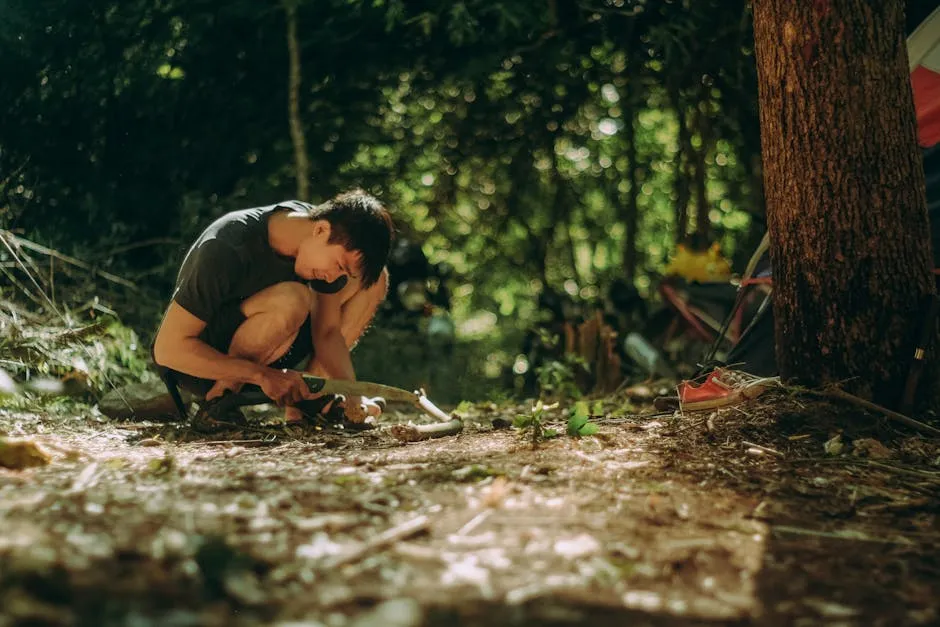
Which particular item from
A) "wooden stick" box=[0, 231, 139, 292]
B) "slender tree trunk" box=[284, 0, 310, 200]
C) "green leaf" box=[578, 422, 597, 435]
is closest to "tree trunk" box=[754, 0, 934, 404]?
"green leaf" box=[578, 422, 597, 435]

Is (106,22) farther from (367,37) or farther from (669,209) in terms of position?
(669,209)

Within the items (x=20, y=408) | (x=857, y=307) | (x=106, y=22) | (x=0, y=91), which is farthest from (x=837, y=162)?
(x=0, y=91)

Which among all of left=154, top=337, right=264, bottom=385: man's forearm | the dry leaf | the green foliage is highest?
left=154, top=337, right=264, bottom=385: man's forearm

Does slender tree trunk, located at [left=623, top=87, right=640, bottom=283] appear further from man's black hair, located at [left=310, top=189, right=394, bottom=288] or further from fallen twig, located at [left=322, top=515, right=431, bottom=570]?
fallen twig, located at [left=322, top=515, right=431, bottom=570]

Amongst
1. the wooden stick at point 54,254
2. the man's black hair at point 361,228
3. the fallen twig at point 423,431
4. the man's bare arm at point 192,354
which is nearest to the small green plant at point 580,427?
the fallen twig at point 423,431

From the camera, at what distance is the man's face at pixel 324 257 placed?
295cm

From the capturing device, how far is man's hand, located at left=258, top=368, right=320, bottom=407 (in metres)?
3.10

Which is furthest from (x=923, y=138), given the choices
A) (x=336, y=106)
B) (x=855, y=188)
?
(x=336, y=106)

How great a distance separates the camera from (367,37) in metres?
5.66

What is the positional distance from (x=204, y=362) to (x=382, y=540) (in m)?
1.92

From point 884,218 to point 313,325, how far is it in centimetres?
234

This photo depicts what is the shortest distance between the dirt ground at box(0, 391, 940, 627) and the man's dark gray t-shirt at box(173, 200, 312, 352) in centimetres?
71

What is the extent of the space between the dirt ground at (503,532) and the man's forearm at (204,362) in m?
0.56

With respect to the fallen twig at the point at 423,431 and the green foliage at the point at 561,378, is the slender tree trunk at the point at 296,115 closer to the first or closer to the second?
the green foliage at the point at 561,378
